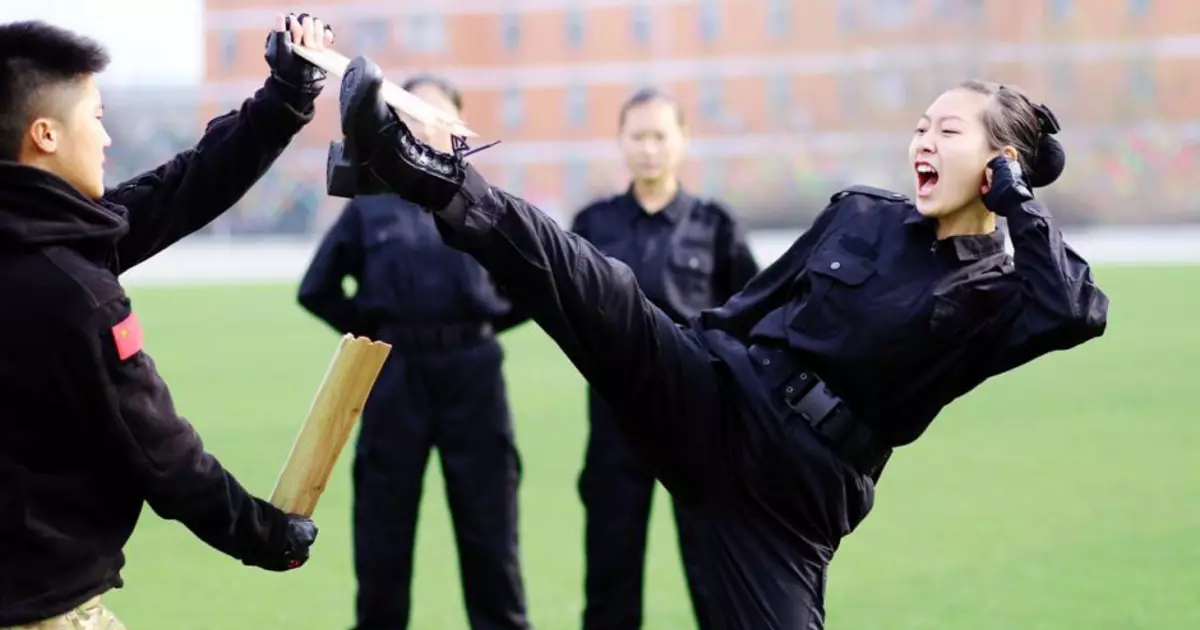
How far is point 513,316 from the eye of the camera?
5957 mm

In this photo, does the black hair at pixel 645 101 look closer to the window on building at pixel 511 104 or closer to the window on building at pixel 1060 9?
the window on building at pixel 1060 9

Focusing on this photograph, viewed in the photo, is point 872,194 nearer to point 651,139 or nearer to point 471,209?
point 471,209

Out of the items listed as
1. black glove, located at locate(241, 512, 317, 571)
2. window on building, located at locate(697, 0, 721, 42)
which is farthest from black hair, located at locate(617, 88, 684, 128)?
window on building, located at locate(697, 0, 721, 42)

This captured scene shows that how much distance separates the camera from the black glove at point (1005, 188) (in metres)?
3.65

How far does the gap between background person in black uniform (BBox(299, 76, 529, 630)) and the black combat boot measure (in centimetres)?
220

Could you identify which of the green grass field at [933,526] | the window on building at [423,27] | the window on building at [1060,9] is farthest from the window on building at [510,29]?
the green grass field at [933,526]

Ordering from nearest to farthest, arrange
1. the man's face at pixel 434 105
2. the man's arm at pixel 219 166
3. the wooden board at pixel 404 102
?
the wooden board at pixel 404 102 → the man's arm at pixel 219 166 → the man's face at pixel 434 105

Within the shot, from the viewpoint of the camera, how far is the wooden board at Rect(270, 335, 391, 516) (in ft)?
10.9

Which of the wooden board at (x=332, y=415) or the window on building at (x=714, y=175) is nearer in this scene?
the wooden board at (x=332, y=415)

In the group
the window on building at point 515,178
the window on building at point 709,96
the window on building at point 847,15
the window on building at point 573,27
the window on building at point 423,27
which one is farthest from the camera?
the window on building at point 573,27

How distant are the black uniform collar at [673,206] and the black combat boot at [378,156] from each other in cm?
261

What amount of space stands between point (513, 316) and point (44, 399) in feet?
10.6

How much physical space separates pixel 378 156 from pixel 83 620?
3.55 ft

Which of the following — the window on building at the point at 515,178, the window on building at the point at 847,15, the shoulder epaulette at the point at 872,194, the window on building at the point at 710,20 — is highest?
the shoulder epaulette at the point at 872,194
